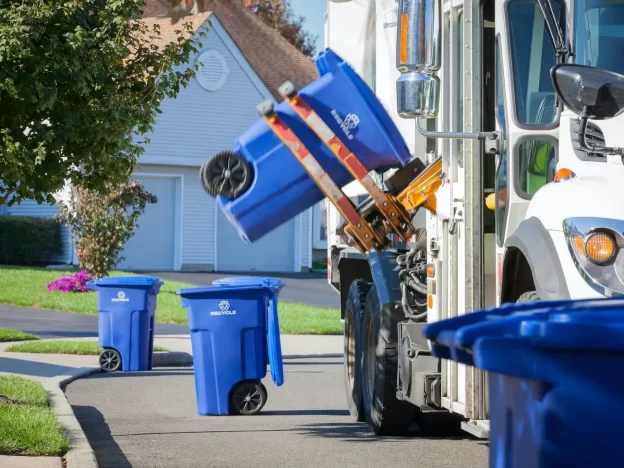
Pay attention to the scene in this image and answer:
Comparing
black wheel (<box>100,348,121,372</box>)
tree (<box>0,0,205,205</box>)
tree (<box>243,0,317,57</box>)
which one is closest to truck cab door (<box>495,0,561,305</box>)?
tree (<box>0,0,205,205</box>)

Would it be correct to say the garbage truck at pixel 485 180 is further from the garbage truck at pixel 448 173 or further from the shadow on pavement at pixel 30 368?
the shadow on pavement at pixel 30 368

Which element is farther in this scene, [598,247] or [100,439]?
[100,439]

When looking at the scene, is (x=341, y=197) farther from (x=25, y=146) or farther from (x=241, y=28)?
(x=241, y=28)

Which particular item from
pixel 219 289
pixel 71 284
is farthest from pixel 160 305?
pixel 219 289

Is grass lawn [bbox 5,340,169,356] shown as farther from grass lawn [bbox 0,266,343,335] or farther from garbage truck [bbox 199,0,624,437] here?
garbage truck [bbox 199,0,624,437]

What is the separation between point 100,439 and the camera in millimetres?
8844

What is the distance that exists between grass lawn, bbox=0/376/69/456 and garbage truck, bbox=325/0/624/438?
2.20 m

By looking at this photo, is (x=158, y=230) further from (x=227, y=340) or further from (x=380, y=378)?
(x=380, y=378)

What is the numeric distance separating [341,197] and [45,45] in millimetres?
2800

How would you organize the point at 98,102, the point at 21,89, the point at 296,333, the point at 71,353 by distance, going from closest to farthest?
the point at 21,89 → the point at 98,102 → the point at 71,353 → the point at 296,333

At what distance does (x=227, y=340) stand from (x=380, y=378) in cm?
210

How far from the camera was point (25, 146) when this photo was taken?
374 inches

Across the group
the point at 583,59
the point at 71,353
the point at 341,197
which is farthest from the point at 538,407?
the point at 71,353

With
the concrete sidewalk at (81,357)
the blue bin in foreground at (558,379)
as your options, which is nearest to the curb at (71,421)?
the concrete sidewalk at (81,357)
